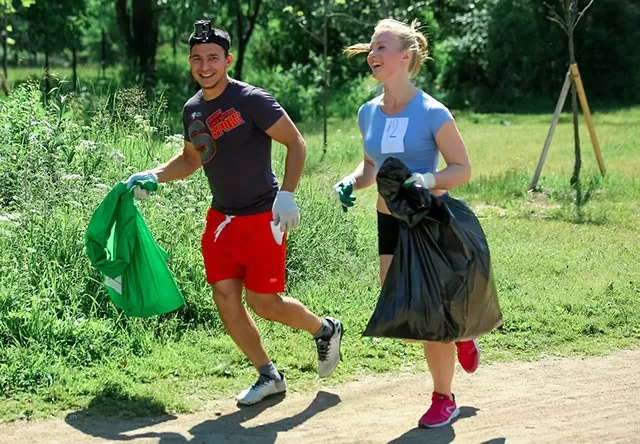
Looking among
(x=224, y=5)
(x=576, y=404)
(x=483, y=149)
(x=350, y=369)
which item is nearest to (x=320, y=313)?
(x=350, y=369)

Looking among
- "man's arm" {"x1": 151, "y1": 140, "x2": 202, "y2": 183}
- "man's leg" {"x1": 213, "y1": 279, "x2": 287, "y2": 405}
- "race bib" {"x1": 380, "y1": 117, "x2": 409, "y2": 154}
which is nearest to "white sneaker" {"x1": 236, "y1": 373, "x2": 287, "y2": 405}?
"man's leg" {"x1": 213, "y1": 279, "x2": 287, "y2": 405}

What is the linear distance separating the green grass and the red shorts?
2.21 feet

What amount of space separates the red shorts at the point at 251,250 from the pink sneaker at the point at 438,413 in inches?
36.7

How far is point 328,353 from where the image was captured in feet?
18.3

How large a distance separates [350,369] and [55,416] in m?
1.61

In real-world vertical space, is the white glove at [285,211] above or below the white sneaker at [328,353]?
above

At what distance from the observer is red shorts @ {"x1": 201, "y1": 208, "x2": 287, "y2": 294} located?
5152 mm

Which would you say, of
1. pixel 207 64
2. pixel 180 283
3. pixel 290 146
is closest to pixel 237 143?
pixel 290 146

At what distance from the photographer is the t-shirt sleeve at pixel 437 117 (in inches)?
184

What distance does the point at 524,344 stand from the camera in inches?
250

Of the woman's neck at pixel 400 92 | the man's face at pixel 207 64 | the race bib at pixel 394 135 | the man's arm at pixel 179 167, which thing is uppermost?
the man's face at pixel 207 64

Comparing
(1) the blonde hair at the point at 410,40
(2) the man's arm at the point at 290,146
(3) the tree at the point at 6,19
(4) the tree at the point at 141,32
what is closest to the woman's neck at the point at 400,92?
(1) the blonde hair at the point at 410,40

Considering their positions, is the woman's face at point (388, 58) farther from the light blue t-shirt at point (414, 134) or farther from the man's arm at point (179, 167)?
the man's arm at point (179, 167)

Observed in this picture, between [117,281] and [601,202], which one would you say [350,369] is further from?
[601,202]
